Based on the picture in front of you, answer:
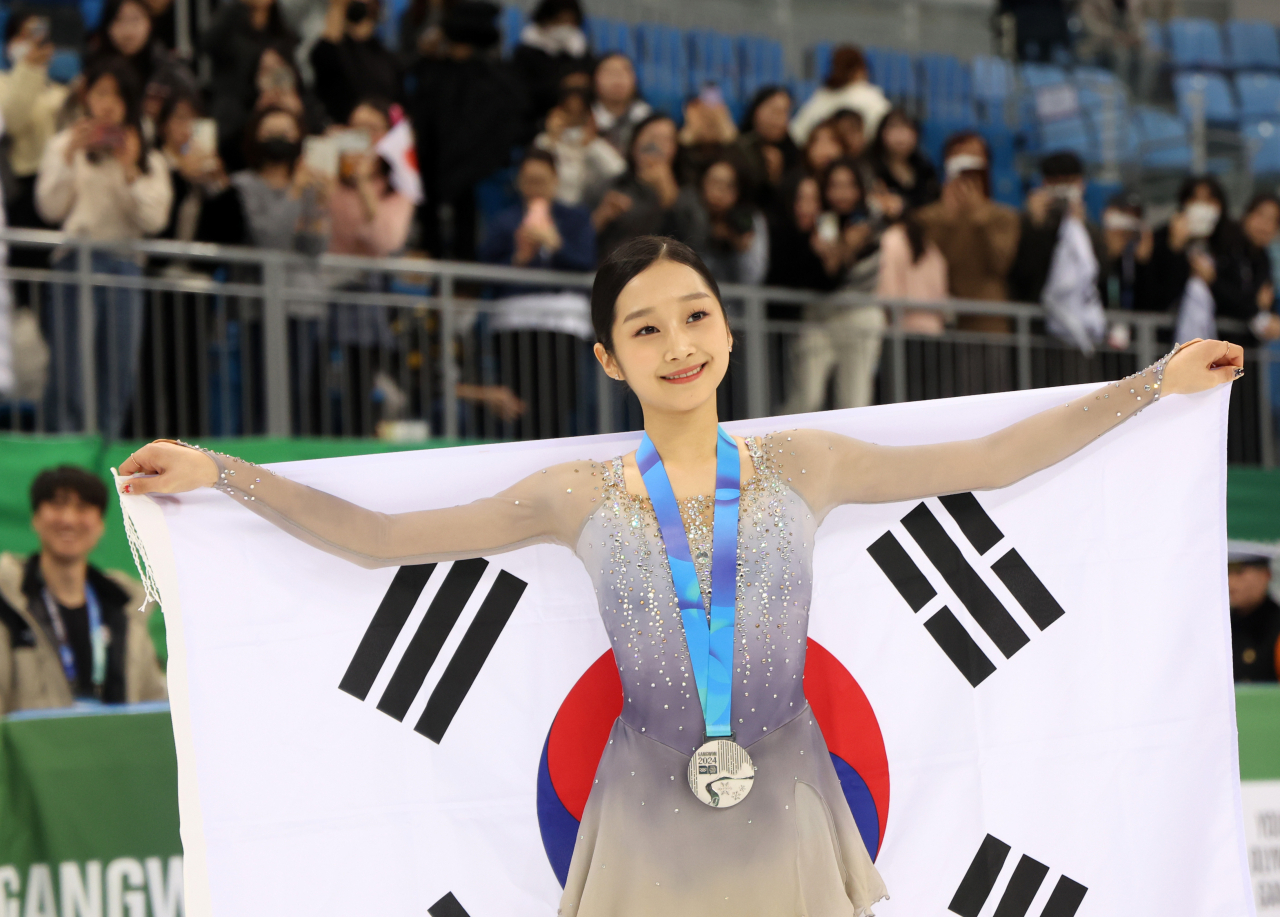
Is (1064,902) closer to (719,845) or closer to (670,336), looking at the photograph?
(719,845)

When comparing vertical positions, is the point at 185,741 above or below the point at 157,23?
below

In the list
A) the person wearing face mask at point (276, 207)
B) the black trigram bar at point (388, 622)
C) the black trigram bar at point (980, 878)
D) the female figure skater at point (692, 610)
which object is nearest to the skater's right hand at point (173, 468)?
the female figure skater at point (692, 610)

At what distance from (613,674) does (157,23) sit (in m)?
5.37

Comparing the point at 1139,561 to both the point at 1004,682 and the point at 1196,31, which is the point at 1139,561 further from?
the point at 1196,31

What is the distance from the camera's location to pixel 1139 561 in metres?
3.73

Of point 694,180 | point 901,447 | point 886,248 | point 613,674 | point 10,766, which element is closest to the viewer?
point 901,447

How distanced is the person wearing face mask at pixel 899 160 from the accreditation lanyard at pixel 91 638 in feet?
18.5

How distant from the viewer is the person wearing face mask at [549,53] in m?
8.48

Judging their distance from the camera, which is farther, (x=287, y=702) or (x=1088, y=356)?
(x=1088, y=356)

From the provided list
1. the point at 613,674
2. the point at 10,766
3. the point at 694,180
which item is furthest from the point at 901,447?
the point at 694,180

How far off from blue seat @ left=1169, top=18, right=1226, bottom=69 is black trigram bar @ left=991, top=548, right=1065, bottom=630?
43.3 ft

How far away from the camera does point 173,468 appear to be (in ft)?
10.5

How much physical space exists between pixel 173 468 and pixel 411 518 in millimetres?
518

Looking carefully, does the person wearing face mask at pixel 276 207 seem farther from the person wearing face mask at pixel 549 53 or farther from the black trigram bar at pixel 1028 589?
the black trigram bar at pixel 1028 589
